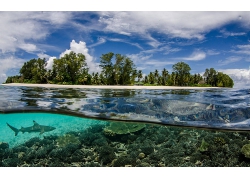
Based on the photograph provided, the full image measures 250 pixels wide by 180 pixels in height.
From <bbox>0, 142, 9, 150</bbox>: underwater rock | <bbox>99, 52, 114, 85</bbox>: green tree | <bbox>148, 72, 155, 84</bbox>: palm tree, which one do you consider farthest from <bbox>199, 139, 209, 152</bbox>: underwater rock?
<bbox>0, 142, 9, 150</bbox>: underwater rock

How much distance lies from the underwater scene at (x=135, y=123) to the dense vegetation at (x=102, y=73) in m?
0.37

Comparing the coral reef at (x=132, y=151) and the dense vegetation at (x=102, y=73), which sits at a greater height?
the dense vegetation at (x=102, y=73)

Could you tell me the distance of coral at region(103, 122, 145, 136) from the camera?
7.31 meters

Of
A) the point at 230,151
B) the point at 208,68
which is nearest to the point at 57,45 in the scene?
the point at 208,68

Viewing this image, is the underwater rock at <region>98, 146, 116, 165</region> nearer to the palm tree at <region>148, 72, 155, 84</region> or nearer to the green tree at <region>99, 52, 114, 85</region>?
the green tree at <region>99, 52, 114, 85</region>

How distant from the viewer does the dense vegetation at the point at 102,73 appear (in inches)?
228

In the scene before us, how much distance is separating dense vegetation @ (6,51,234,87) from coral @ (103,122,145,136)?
2.08m

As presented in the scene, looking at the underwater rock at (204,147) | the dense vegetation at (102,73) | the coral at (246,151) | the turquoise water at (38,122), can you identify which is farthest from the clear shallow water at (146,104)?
the turquoise water at (38,122)

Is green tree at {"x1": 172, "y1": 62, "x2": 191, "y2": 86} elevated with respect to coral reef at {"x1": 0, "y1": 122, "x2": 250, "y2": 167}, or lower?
elevated

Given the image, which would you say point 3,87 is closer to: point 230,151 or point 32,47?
point 32,47

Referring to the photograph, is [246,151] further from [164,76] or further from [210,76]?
[164,76]

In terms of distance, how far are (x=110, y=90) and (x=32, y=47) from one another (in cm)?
303

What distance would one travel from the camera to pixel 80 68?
19.5 ft

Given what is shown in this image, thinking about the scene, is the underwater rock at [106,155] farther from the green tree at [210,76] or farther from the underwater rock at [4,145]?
the green tree at [210,76]
